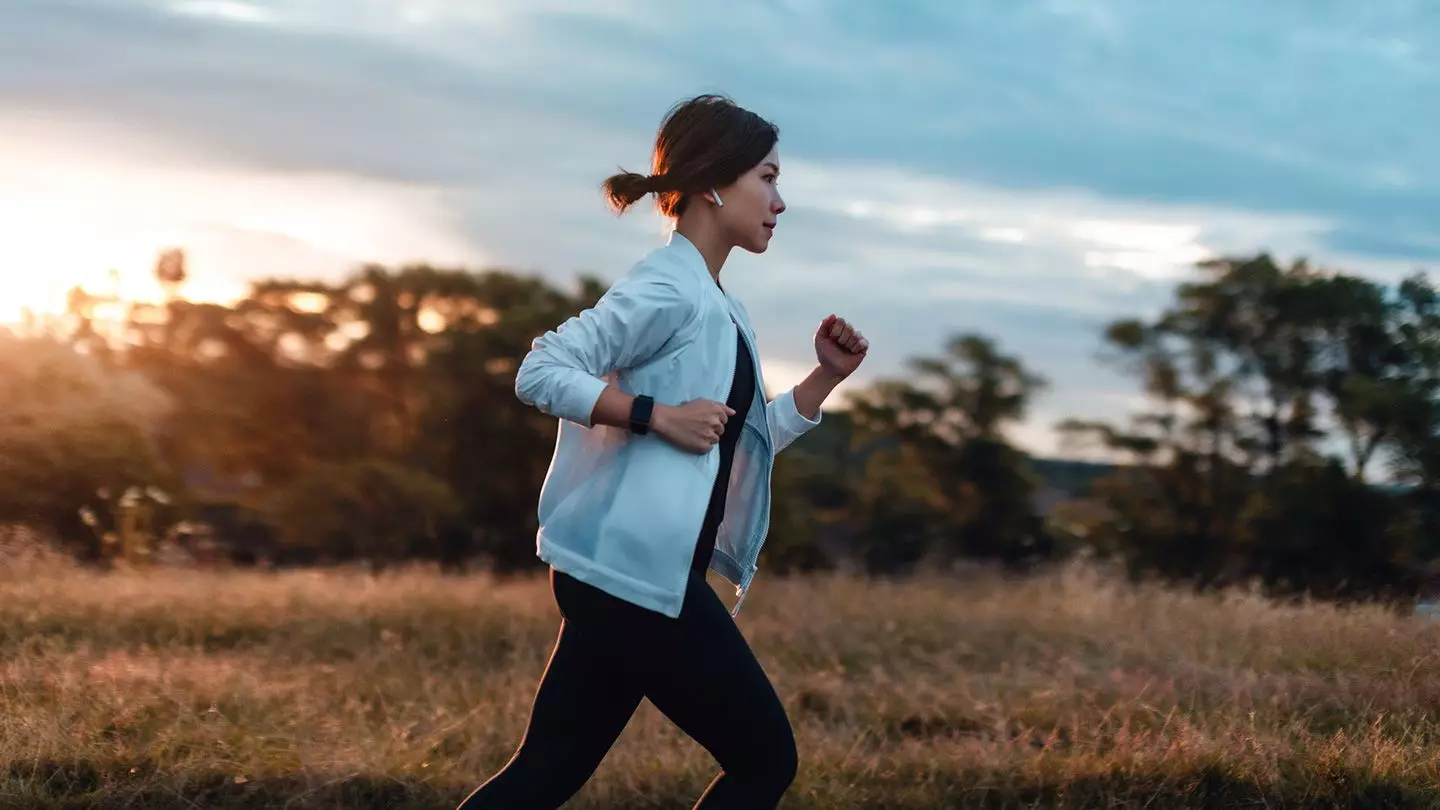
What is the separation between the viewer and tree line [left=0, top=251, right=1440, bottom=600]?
11492mm

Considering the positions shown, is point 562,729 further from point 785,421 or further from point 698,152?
point 698,152

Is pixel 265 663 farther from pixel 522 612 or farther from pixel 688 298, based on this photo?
pixel 688 298

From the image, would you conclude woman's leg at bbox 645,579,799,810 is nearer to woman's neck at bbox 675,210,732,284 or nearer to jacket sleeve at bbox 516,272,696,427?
jacket sleeve at bbox 516,272,696,427

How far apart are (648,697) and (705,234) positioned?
108 cm

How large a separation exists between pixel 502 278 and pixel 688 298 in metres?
15.3

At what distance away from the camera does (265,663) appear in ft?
24.1

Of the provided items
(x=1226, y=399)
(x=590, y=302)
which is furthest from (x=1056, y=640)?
(x=590, y=302)

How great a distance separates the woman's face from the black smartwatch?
54 centimetres

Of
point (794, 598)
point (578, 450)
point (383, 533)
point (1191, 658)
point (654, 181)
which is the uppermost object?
point (654, 181)

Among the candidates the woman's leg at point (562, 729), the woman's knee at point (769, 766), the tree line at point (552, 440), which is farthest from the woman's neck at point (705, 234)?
the tree line at point (552, 440)

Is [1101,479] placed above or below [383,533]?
above

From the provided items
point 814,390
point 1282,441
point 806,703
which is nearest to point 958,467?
point 1282,441

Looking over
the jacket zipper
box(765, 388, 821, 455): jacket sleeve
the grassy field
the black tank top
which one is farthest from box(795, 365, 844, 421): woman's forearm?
the grassy field

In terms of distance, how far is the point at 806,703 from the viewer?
21.5ft
